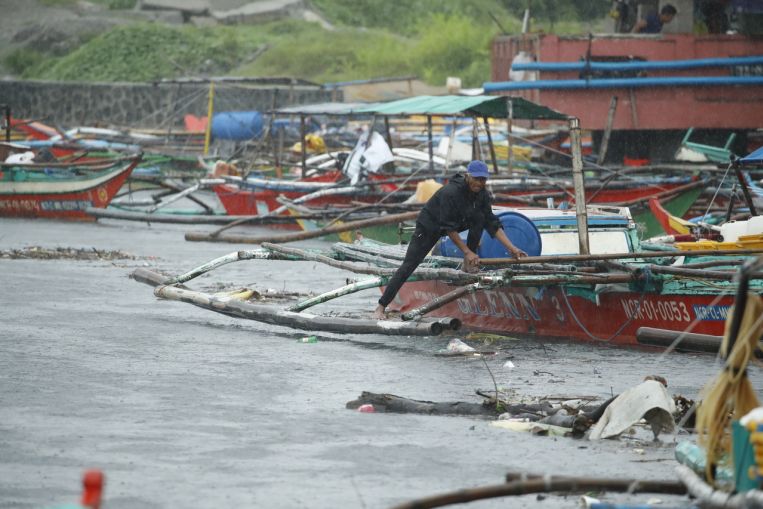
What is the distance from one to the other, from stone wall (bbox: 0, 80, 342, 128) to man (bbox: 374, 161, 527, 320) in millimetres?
31928

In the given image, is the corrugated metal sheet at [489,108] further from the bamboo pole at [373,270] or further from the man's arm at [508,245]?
the man's arm at [508,245]

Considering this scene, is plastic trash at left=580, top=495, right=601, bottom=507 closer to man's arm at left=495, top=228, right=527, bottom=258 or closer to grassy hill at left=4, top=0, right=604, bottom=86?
man's arm at left=495, top=228, right=527, bottom=258

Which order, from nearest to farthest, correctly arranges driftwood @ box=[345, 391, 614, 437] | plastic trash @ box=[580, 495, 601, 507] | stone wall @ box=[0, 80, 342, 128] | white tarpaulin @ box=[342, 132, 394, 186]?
plastic trash @ box=[580, 495, 601, 507] < driftwood @ box=[345, 391, 614, 437] < white tarpaulin @ box=[342, 132, 394, 186] < stone wall @ box=[0, 80, 342, 128]

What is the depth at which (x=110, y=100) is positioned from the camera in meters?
44.4

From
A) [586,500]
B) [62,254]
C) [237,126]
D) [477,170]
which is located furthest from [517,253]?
[237,126]

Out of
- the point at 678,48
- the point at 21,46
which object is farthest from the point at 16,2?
the point at 678,48

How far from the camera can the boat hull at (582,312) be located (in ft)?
36.7

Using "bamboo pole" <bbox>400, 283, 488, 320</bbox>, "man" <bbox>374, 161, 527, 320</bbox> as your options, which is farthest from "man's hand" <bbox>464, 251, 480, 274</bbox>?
"bamboo pole" <bbox>400, 283, 488, 320</bbox>

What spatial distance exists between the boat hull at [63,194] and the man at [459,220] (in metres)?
15.7

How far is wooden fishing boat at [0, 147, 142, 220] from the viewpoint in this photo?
26.6 m

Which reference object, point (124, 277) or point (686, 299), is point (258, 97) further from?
point (686, 299)

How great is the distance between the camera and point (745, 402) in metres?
5.59

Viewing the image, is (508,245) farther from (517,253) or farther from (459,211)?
(459,211)

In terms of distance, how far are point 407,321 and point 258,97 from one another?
1304 inches
